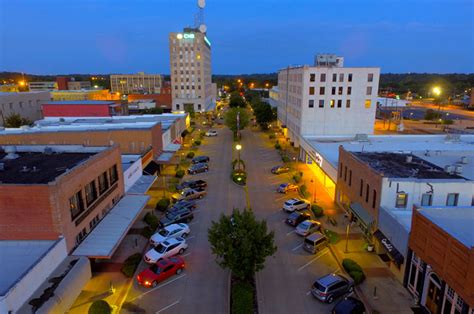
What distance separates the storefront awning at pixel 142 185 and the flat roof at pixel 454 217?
2386 cm

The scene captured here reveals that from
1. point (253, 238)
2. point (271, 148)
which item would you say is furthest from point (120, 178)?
point (271, 148)

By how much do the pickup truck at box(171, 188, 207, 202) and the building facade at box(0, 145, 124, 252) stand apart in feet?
25.1

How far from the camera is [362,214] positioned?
2575 cm

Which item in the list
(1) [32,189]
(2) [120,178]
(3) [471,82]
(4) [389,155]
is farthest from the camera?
(3) [471,82]

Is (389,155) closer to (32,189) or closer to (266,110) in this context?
(32,189)

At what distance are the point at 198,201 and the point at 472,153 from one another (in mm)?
30110

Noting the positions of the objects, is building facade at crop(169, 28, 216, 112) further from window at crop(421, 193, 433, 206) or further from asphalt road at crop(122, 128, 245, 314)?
window at crop(421, 193, 433, 206)

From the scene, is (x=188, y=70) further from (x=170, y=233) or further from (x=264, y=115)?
(x=170, y=233)

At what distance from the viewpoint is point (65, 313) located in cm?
1691

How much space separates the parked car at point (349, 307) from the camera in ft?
57.1

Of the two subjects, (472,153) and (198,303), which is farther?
(472,153)

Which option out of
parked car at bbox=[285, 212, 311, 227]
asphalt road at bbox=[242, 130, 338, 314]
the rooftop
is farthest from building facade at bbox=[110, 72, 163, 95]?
the rooftop

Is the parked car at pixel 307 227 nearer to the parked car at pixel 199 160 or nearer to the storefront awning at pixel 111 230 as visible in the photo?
the storefront awning at pixel 111 230

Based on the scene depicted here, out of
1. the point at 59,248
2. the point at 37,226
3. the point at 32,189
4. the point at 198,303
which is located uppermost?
the point at 32,189
